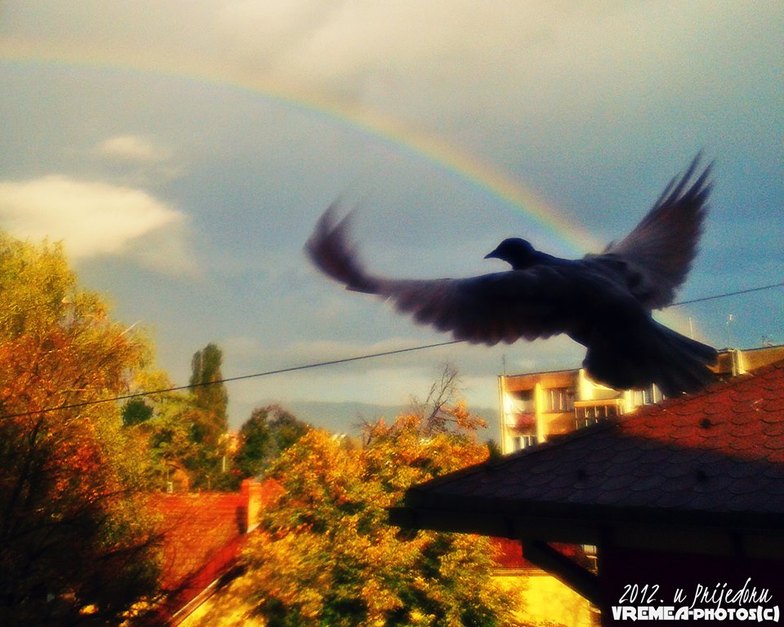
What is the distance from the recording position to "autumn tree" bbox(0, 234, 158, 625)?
1199 cm

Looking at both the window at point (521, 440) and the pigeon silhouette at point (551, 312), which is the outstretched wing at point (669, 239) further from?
the window at point (521, 440)

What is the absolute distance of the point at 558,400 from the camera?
43312mm

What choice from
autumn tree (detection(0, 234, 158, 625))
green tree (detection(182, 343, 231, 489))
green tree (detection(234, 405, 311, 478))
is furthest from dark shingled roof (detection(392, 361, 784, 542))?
green tree (detection(234, 405, 311, 478))

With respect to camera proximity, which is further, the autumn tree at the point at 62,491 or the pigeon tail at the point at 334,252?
the autumn tree at the point at 62,491

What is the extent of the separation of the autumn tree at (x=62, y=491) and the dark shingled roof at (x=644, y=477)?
844 centimetres

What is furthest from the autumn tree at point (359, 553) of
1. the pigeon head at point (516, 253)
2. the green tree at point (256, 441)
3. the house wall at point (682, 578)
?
the green tree at point (256, 441)

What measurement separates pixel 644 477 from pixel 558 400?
39690mm

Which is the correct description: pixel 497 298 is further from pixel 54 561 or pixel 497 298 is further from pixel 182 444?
pixel 182 444

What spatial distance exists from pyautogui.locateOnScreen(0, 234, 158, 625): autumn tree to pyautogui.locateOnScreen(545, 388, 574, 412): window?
28180 millimetres

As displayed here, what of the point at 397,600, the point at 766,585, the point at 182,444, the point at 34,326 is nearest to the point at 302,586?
the point at 397,600

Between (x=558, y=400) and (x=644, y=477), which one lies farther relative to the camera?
(x=558, y=400)

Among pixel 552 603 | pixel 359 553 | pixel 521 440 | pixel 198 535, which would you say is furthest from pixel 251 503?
pixel 521 440

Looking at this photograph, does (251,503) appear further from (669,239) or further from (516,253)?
(516,253)

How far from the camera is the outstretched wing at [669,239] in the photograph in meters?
4.83
